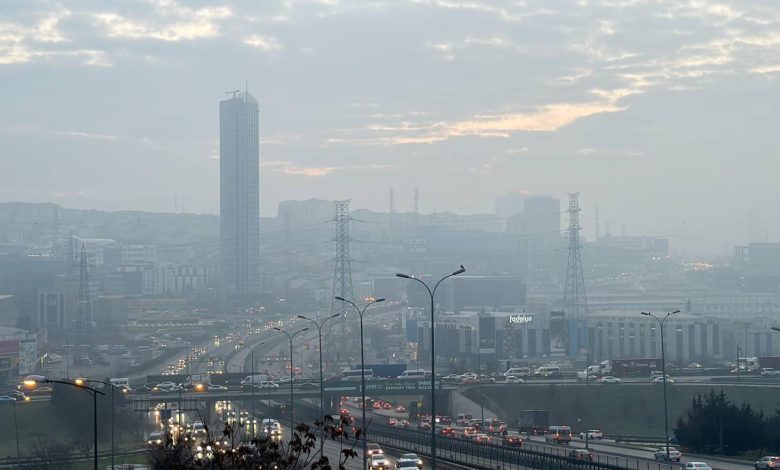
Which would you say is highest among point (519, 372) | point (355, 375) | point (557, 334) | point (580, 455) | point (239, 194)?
point (239, 194)

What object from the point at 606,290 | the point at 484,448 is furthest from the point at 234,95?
the point at 484,448

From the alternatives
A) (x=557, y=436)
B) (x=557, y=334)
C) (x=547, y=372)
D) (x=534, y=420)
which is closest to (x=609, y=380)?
(x=547, y=372)

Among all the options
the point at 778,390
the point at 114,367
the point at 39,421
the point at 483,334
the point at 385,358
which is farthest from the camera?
the point at 385,358

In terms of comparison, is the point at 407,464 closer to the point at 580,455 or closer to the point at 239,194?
the point at 580,455

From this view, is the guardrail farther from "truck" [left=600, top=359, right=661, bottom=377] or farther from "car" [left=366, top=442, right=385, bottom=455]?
"truck" [left=600, top=359, right=661, bottom=377]

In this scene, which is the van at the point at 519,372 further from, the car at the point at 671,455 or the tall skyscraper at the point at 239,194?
the tall skyscraper at the point at 239,194

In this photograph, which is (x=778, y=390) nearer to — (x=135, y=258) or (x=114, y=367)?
(x=114, y=367)
